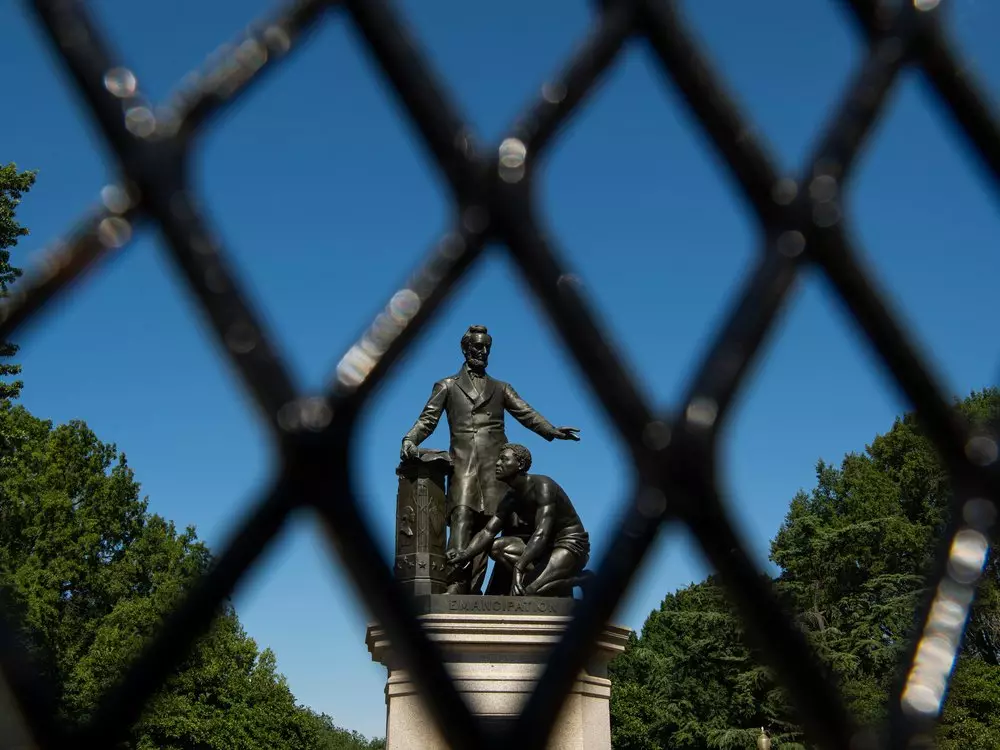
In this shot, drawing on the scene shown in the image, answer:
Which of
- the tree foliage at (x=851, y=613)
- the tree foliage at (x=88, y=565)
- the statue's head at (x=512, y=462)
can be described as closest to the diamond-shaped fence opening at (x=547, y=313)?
the statue's head at (x=512, y=462)

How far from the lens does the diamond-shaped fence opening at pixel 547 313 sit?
698 millimetres

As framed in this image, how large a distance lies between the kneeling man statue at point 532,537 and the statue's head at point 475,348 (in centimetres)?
109

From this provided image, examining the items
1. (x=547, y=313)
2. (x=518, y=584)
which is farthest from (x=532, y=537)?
(x=547, y=313)

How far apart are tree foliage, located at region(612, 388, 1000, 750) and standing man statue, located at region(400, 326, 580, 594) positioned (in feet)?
55.0

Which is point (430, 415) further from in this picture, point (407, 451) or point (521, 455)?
point (521, 455)

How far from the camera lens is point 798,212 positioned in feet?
2.80

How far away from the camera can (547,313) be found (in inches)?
30.9

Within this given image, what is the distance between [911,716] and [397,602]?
42 centimetres

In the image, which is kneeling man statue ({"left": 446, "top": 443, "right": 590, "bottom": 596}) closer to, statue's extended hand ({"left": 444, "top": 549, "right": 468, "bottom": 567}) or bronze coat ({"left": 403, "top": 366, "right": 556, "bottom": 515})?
statue's extended hand ({"left": 444, "top": 549, "right": 468, "bottom": 567})

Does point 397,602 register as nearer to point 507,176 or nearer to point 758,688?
point 507,176

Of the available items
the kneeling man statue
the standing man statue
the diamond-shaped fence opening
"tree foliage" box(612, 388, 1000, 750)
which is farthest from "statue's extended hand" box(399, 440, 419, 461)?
"tree foliage" box(612, 388, 1000, 750)

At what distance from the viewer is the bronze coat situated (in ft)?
28.2

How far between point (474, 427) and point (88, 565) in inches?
635

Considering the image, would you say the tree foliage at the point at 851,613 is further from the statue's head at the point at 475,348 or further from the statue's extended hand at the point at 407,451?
the statue's extended hand at the point at 407,451
